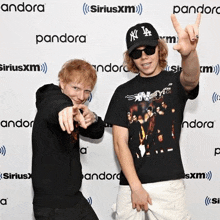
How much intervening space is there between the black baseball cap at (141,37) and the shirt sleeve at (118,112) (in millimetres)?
216

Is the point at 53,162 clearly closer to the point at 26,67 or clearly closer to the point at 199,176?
the point at 26,67

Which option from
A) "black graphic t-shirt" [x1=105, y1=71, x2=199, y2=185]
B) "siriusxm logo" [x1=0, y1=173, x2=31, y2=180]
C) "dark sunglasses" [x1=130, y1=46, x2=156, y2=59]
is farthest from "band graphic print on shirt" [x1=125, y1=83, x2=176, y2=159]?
"siriusxm logo" [x1=0, y1=173, x2=31, y2=180]

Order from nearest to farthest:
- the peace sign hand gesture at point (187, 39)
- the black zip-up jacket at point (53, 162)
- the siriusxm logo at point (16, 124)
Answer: the peace sign hand gesture at point (187, 39) → the black zip-up jacket at point (53, 162) → the siriusxm logo at point (16, 124)

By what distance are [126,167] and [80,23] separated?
818 millimetres

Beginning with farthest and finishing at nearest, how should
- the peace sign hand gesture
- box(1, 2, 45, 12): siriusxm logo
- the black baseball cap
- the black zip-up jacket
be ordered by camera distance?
box(1, 2, 45, 12): siriusxm logo → the black baseball cap → the black zip-up jacket → the peace sign hand gesture

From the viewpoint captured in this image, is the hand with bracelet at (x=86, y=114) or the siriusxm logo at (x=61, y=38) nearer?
the hand with bracelet at (x=86, y=114)

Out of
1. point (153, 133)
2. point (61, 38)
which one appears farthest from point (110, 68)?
point (153, 133)

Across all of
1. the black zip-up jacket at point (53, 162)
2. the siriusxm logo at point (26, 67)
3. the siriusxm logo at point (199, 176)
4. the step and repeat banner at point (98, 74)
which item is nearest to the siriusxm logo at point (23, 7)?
the step and repeat banner at point (98, 74)

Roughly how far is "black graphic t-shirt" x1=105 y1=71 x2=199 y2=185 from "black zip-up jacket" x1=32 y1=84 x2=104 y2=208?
0.28 metres

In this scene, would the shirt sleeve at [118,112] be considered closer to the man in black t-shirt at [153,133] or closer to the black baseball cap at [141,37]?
the man in black t-shirt at [153,133]

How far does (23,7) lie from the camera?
1804mm

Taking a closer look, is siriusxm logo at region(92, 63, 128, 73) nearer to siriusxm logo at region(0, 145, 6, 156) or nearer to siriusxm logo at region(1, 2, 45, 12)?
siriusxm logo at region(1, 2, 45, 12)

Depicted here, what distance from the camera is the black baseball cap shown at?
1477 millimetres

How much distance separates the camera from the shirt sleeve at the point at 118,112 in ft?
5.03
